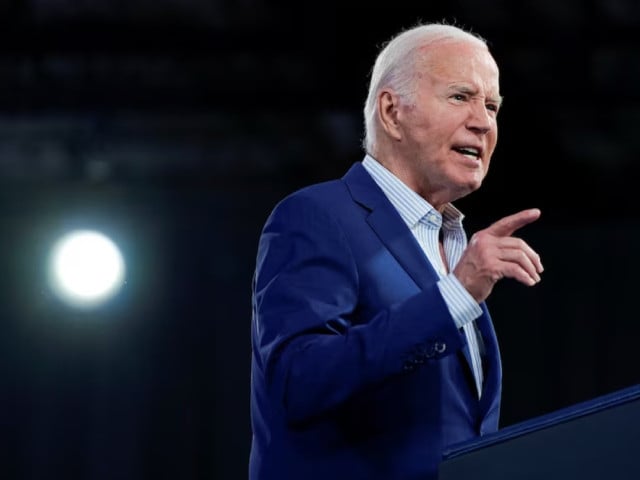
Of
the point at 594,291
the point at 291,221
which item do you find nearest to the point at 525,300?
the point at 594,291

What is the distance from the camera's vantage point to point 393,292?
52.1 inches

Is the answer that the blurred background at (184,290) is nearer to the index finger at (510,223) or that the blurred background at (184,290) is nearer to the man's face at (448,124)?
the man's face at (448,124)

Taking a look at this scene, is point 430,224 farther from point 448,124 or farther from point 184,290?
point 184,290

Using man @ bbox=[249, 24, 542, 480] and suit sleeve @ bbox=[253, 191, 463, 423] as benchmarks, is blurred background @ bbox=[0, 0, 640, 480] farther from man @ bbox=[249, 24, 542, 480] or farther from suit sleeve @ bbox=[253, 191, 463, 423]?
suit sleeve @ bbox=[253, 191, 463, 423]

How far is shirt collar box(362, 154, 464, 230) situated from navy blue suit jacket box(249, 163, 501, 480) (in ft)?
0.22

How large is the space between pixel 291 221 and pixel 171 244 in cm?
429

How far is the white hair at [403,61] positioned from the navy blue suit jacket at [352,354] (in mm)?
200

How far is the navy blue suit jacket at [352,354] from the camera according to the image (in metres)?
1.20

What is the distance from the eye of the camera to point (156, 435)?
5551 mm

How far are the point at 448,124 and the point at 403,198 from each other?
4.5 inches

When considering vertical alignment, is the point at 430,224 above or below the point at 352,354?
above

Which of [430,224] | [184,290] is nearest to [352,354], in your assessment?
[430,224]

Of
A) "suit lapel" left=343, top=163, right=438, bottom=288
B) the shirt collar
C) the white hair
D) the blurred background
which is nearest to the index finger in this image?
"suit lapel" left=343, top=163, right=438, bottom=288

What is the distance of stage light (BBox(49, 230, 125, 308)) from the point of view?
17.8ft
